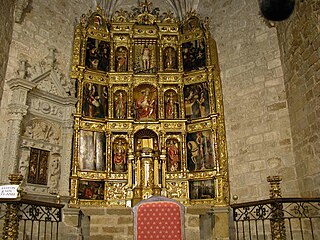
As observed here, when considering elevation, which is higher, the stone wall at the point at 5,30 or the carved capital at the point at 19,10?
the carved capital at the point at 19,10

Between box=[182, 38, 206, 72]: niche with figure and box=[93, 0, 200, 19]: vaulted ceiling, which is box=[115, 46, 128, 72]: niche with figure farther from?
box=[93, 0, 200, 19]: vaulted ceiling

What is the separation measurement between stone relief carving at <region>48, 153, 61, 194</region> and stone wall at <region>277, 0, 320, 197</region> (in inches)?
214

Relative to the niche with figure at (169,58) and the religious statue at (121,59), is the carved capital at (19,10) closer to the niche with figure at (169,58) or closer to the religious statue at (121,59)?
the religious statue at (121,59)

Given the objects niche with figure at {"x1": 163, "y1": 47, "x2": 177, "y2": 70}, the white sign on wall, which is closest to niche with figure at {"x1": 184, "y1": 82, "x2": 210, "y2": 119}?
niche with figure at {"x1": 163, "y1": 47, "x2": 177, "y2": 70}

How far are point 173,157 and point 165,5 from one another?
5.56 meters

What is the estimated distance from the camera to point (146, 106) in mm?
10055

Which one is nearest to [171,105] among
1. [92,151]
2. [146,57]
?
[146,57]

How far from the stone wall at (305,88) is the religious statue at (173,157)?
9.80 feet

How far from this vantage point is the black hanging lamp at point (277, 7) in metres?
2.61

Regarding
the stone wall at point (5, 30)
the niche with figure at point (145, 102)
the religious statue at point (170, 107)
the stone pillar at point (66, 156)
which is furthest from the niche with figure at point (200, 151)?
the stone wall at point (5, 30)

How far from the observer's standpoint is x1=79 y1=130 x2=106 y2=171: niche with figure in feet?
29.7

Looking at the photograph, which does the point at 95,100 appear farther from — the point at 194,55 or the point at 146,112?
the point at 194,55

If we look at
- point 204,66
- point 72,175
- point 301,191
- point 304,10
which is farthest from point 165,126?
point 304,10

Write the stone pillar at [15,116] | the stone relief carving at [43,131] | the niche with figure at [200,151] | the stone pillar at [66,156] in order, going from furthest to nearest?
1. the niche with figure at [200,151]
2. the stone pillar at [66,156]
3. the stone relief carving at [43,131]
4. the stone pillar at [15,116]
